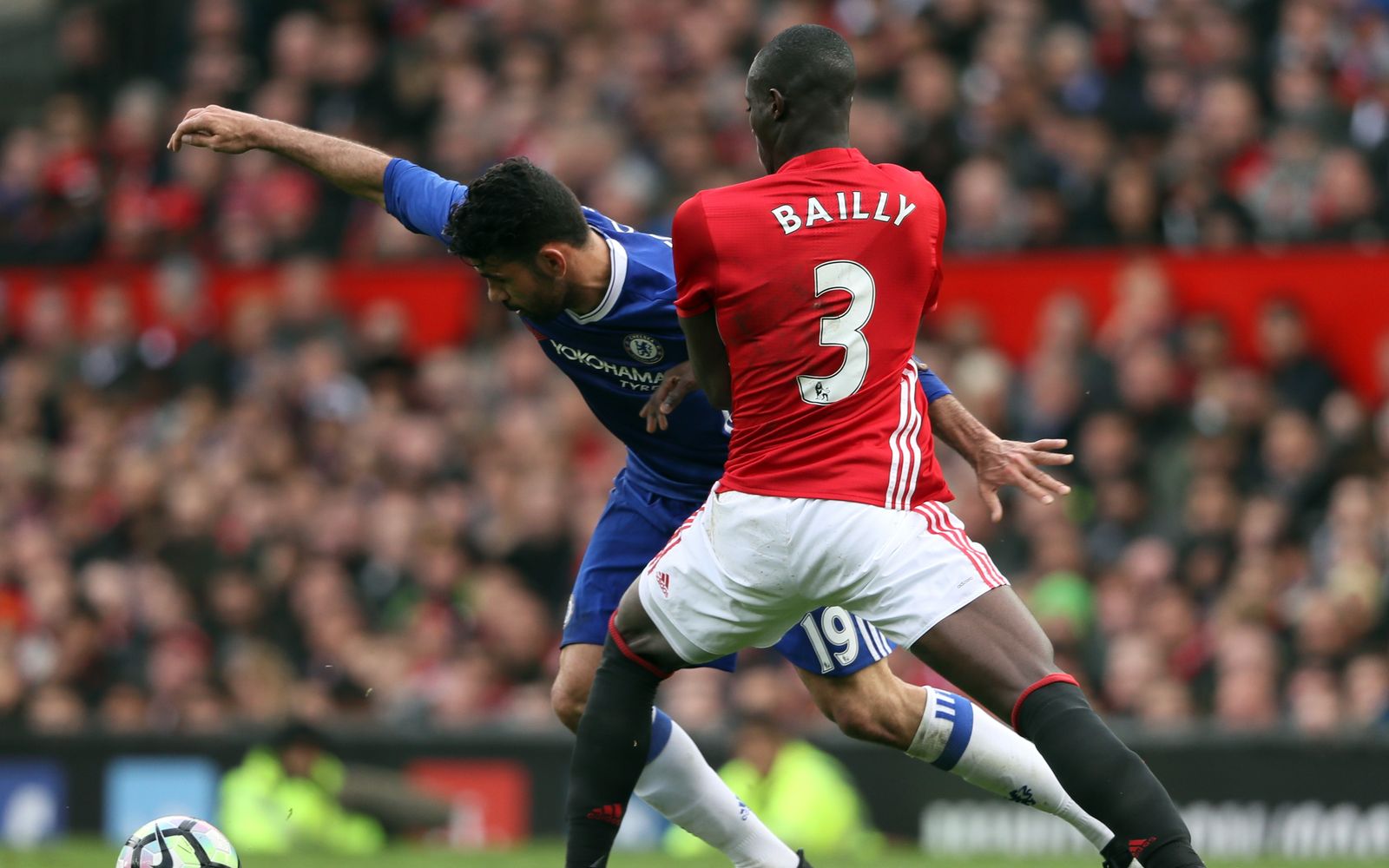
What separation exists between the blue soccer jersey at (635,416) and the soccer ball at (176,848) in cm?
121

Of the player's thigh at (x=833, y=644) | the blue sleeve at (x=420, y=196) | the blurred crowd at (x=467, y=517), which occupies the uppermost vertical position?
the blue sleeve at (x=420, y=196)

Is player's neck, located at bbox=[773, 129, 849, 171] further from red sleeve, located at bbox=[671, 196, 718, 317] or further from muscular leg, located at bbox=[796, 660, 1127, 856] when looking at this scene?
muscular leg, located at bbox=[796, 660, 1127, 856]

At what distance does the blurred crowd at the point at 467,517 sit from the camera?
10820 mm

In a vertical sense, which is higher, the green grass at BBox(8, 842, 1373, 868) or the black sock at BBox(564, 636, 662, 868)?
the black sock at BBox(564, 636, 662, 868)

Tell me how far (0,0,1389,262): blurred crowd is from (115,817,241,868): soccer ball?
792cm

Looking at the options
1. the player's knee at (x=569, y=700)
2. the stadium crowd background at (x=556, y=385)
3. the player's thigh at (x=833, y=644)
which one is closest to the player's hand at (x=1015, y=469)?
the player's thigh at (x=833, y=644)

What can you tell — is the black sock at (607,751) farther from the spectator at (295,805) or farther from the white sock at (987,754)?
the spectator at (295,805)

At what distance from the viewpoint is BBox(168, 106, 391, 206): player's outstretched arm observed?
6.00m

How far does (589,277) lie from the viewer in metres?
5.71

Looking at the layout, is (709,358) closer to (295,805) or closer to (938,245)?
(938,245)

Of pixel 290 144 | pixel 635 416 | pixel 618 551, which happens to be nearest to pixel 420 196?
pixel 290 144

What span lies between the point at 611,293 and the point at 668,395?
1.07 ft

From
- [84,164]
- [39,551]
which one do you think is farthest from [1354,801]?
[84,164]

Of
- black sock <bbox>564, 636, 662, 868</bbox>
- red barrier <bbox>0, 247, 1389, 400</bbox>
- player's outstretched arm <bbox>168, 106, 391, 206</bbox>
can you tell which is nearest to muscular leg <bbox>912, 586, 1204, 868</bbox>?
black sock <bbox>564, 636, 662, 868</bbox>
